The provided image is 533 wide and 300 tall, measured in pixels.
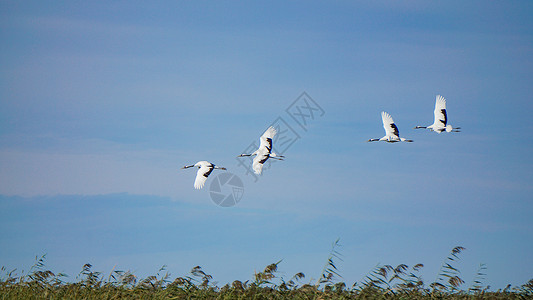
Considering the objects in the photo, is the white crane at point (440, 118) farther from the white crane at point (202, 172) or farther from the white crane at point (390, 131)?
the white crane at point (202, 172)

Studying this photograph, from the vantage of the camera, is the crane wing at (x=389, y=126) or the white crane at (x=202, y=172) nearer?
the white crane at (x=202, y=172)

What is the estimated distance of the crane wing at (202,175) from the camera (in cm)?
1973

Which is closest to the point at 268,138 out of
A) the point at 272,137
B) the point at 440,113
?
the point at 272,137

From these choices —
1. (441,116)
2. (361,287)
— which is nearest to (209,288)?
(361,287)

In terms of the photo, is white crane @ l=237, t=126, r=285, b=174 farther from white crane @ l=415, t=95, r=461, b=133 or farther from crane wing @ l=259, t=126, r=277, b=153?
white crane @ l=415, t=95, r=461, b=133

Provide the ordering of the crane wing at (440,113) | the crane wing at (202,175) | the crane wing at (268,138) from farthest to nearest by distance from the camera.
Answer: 1. the crane wing at (440,113)
2. the crane wing at (268,138)
3. the crane wing at (202,175)

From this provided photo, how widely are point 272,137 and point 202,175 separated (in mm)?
3631

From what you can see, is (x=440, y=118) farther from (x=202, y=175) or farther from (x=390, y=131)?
(x=202, y=175)

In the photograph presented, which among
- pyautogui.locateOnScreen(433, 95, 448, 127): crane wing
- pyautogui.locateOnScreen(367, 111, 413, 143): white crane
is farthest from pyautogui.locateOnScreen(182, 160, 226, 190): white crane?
pyautogui.locateOnScreen(433, 95, 448, 127): crane wing

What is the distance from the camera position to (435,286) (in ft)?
48.9

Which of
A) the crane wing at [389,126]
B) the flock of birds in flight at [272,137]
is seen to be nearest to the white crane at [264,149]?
the flock of birds in flight at [272,137]

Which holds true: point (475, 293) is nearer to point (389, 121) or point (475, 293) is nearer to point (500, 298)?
point (500, 298)

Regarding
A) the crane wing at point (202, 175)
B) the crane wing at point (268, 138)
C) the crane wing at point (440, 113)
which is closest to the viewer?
the crane wing at point (202, 175)

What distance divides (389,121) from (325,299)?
1038 cm
